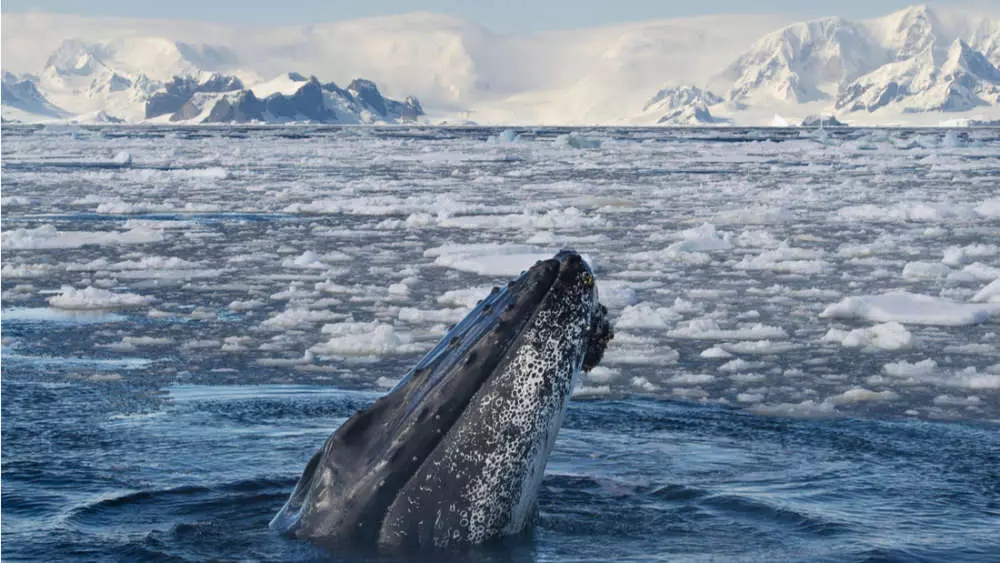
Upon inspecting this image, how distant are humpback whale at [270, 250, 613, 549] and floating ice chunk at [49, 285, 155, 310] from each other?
790cm

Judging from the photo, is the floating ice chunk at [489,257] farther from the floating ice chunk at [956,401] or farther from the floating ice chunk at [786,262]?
the floating ice chunk at [956,401]

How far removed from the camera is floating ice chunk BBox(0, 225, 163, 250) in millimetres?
16938

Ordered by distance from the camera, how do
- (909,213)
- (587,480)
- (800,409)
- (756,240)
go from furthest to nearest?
(909,213) < (756,240) < (800,409) < (587,480)

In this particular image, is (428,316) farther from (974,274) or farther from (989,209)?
(989,209)

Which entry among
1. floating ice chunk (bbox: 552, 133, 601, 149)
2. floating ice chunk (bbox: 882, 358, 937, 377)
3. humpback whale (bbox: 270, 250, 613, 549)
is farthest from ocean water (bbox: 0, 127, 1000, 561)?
floating ice chunk (bbox: 552, 133, 601, 149)

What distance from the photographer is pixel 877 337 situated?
943 cm

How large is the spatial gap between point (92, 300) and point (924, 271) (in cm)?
891

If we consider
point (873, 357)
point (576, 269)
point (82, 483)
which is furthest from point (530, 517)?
point (873, 357)

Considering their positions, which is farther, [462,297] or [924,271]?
[924,271]

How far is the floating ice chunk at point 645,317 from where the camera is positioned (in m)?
10.3

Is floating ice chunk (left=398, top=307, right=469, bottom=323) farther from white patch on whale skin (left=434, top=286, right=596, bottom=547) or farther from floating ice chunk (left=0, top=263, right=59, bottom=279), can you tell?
white patch on whale skin (left=434, top=286, right=596, bottom=547)

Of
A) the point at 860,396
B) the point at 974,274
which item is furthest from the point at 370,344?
the point at 974,274

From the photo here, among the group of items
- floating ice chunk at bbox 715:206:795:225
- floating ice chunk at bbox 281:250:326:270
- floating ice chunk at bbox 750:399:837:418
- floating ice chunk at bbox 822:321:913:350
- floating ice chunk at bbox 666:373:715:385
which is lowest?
floating ice chunk at bbox 750:399:837:418

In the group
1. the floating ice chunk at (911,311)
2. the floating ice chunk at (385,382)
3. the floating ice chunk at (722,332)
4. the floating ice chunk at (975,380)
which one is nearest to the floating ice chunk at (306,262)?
the floating ice chunk at (722,332)
